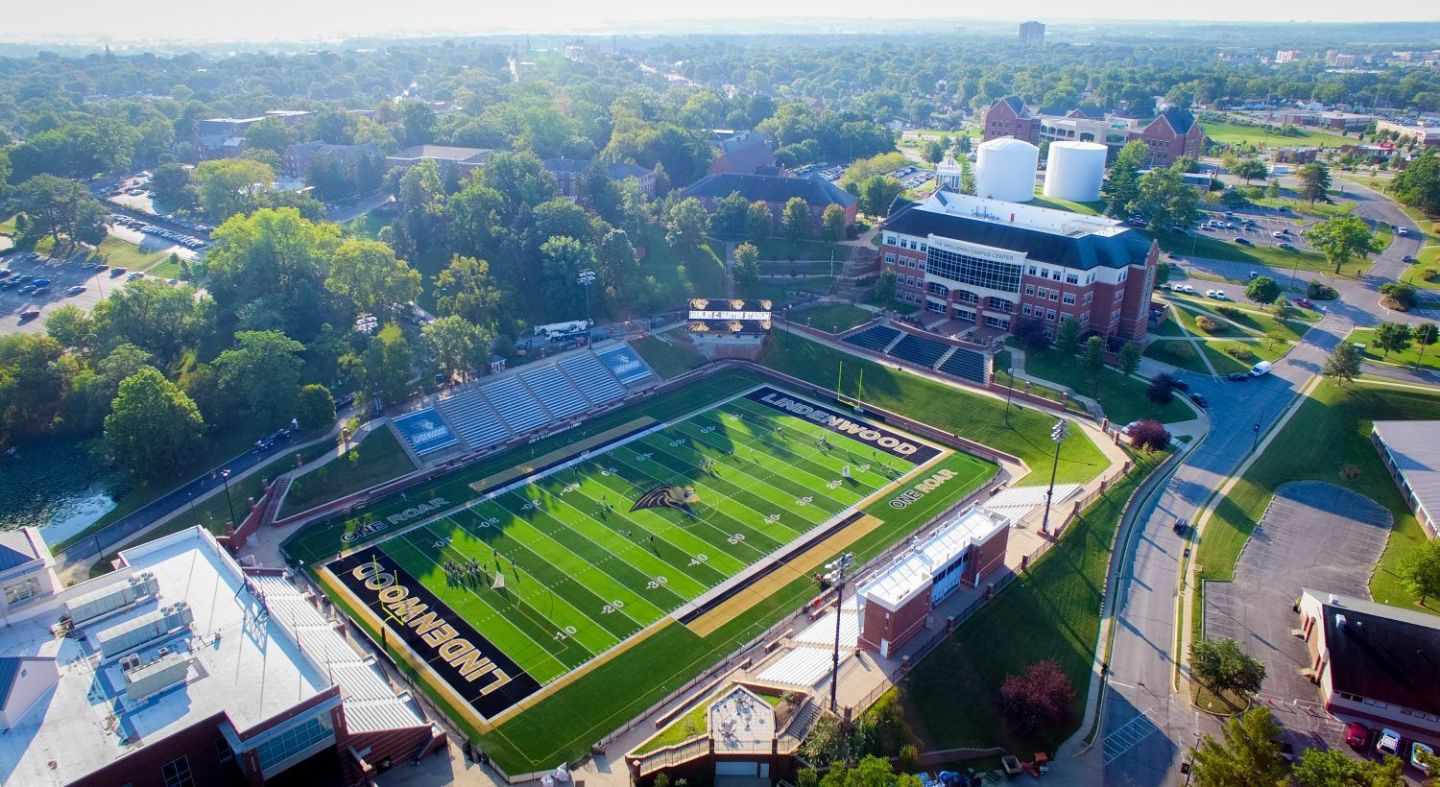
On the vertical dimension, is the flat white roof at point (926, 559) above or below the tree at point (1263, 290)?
below

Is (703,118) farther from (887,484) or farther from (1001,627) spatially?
(1001,627)

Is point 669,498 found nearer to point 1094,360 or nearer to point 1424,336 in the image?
point 1094,360

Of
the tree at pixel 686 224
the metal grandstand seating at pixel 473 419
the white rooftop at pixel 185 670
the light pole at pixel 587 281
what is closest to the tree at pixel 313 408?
the metal grandstand seating at pixel 473 419

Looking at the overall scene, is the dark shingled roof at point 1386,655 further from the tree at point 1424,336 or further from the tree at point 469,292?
the tree at point 469,292

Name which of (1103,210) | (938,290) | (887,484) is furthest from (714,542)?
(1103,210)

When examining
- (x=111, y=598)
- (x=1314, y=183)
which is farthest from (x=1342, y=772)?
(x=1314, y=183)

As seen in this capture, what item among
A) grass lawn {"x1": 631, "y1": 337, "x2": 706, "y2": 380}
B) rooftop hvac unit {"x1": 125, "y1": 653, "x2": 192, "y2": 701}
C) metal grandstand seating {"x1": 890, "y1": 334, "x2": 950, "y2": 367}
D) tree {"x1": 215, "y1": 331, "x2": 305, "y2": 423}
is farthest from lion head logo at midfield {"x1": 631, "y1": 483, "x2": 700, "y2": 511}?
rooftop hvac unit {"x1": 125, "y1": 653, "x2": 192, "y2": 701}
